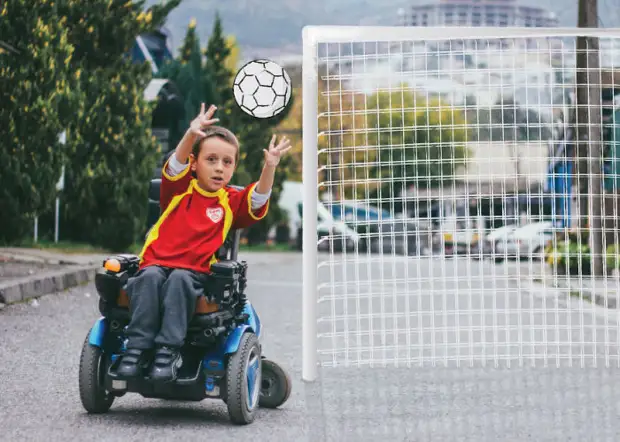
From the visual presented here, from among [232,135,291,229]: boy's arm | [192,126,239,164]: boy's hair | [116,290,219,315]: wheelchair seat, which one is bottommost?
[116,290,219,315]: wheelchair seat

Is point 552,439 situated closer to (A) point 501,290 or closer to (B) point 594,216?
(A) point 501,290

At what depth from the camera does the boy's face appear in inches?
197

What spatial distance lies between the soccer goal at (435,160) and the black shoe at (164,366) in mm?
594

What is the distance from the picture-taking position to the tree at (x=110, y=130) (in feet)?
54.0

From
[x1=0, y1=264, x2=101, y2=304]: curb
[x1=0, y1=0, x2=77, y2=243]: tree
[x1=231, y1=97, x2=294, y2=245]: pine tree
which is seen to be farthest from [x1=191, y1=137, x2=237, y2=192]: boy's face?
[x1=231, y1=97, x2=294, y2=245]: pine tree

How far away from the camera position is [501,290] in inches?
196

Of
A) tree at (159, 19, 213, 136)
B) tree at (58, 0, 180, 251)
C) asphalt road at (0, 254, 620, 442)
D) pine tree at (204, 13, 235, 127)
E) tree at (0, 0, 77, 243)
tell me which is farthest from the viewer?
pine tree at (204, 13, 235, 127)

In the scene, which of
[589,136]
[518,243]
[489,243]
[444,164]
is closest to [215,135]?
[444,164]

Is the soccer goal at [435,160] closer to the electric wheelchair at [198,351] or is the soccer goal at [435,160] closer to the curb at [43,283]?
the electric wheelchair at [198,351]

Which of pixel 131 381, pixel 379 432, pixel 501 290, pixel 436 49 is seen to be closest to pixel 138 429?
pixel 131 381

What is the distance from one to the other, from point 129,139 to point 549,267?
11.6m

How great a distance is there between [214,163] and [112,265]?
0.68 meters

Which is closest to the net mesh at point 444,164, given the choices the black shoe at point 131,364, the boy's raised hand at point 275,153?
the boy's raised hand at point 275,153

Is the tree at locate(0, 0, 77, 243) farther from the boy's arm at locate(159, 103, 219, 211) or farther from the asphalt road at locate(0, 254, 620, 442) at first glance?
the boy's arm at locate(159, 103, 219, 211)
